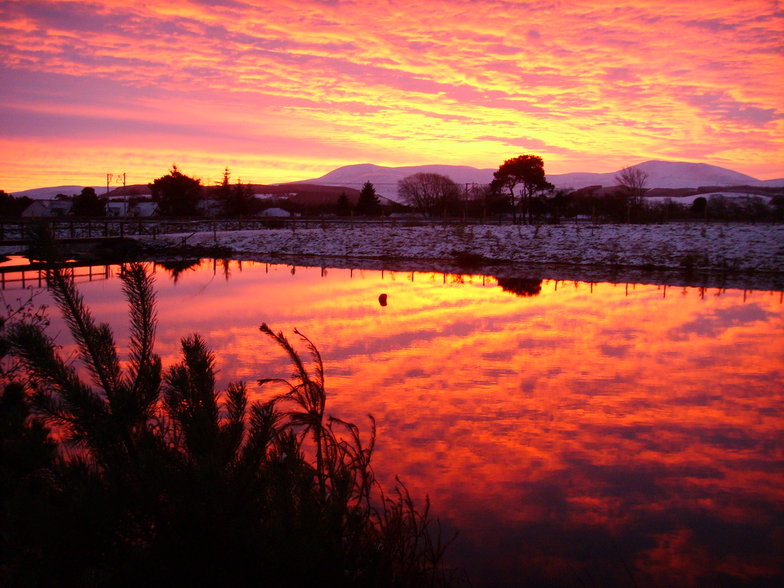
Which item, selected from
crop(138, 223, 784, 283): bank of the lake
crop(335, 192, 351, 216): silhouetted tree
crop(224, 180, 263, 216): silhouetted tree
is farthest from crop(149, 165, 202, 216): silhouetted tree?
crop(138, 223, 784, 283): bank of the lake

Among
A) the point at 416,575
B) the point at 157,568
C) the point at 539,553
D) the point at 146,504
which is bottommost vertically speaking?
the point at 539,553

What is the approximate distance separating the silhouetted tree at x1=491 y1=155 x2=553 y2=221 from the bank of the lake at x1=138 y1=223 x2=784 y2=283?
714 cm

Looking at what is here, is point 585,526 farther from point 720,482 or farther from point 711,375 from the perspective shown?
point 711,375

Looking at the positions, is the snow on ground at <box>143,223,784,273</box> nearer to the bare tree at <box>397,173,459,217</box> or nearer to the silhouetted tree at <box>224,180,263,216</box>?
the silhouetted tree at <box>224,180,263,216</box>

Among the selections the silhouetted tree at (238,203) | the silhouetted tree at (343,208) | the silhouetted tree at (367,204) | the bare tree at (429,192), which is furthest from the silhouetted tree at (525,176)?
the silhouetted tree at (238,203)

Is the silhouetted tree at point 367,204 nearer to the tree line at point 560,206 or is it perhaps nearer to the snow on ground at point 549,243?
the tree line at point 560,206

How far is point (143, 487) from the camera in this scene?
2385 mm

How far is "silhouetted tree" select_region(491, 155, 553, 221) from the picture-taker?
45.2 m

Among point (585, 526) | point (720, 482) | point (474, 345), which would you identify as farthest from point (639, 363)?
point (585, 526)

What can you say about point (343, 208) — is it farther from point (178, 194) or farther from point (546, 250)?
point (546, 250)

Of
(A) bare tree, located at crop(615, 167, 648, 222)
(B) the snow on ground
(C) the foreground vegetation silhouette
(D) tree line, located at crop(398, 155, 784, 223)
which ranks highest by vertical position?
(A) bare tree, located at crop(615, 167, 648, 222)

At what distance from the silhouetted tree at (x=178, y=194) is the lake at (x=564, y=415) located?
56.8 meters

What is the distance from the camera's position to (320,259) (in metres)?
32.8

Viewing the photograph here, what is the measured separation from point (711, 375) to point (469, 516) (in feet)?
19.1
